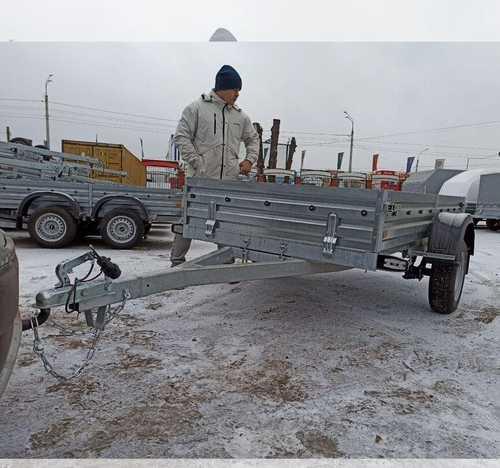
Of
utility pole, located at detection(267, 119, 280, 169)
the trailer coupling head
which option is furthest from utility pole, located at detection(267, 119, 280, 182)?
the trailer coupling head

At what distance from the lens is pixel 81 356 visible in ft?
7.91

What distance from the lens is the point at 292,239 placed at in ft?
9.04

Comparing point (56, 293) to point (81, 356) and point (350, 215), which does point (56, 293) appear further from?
point (350, 215)

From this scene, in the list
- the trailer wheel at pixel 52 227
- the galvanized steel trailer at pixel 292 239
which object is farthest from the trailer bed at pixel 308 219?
the trailer wheel at pixel 52 227

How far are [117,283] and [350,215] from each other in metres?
1.49

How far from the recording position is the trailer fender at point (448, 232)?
3.25 meters

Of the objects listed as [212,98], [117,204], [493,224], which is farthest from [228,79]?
[493,224]

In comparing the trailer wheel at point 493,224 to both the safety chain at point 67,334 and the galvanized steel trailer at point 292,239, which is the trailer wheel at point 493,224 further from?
the safety chain at point 67,334

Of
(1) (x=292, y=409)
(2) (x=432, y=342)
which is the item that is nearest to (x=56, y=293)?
(1) (x=292, y=409)

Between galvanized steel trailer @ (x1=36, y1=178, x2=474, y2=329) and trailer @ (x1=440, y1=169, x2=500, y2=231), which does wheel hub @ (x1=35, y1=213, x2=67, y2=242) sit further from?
trailer @ (x1=440, y1=169, x2=500, y2=231)

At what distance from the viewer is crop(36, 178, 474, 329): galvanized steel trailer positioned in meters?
2.01

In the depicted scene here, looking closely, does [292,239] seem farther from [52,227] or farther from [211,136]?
[52,227]

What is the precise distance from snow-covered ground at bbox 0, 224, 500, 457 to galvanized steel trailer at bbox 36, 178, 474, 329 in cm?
39

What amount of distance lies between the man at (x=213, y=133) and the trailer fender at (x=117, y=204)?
8.31 feet
